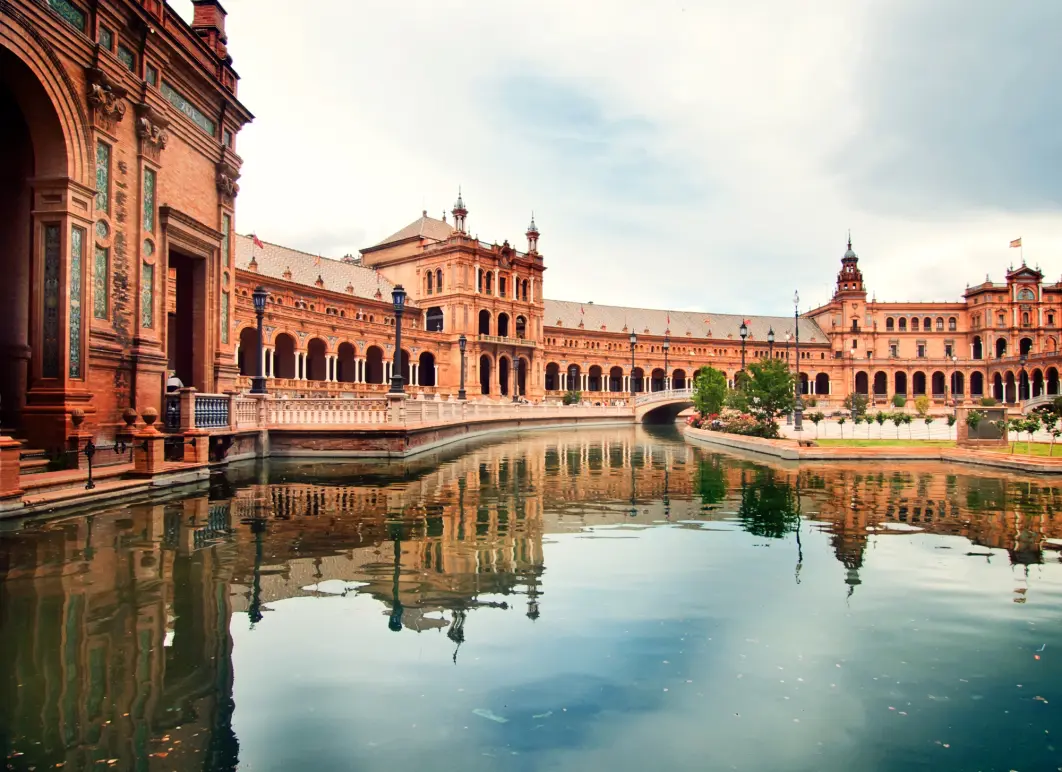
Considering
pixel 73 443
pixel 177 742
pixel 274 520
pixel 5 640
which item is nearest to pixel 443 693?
pixel 177 742

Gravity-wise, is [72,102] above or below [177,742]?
above

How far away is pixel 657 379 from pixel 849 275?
115 feet

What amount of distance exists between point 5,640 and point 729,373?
336ft

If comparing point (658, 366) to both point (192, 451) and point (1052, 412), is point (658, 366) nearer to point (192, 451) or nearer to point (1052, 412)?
point (1052, 412)

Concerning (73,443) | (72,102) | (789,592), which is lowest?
(789,592)

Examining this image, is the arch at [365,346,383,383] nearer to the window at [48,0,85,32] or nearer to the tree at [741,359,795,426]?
the tree at [741,359,795,426]

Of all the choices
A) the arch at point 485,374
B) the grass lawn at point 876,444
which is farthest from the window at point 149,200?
the arch at point 485,374

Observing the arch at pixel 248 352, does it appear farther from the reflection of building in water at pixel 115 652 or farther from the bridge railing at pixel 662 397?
the reflection of building in water at pixel 115 652

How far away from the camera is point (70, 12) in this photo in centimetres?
1519

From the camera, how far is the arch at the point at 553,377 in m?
91.1

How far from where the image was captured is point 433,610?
22.4 feet

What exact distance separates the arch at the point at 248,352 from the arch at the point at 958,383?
309ft

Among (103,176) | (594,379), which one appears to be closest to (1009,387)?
(594,379)

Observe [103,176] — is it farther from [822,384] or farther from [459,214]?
[822,384]
